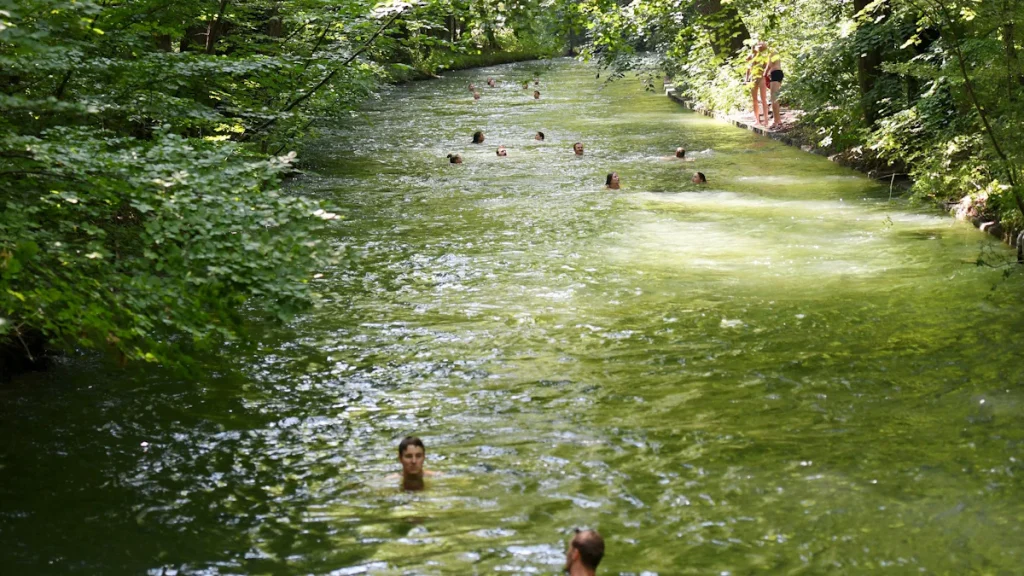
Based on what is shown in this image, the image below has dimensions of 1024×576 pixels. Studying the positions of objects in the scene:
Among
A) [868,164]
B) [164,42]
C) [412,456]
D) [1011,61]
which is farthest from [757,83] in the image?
[412,456]

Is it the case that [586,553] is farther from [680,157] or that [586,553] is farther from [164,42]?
[680,157]

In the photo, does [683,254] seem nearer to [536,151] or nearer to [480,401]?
[480,401]

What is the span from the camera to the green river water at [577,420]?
7.25 m

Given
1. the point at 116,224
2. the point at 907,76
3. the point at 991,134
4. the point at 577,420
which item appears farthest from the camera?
the point at 907,76

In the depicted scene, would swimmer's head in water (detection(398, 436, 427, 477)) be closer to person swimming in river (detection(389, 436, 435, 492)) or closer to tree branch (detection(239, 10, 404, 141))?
person swimming in river (detection(389, 436, 435, 492))

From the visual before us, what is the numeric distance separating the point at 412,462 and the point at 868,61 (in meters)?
16.3

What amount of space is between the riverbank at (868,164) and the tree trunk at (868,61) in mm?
856

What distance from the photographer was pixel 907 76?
1895 centimetres

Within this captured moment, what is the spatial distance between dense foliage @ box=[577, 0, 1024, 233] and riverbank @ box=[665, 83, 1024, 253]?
0.15 metres

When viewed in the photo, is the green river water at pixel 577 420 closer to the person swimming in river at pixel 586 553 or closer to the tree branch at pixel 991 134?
the person swimming in river at pixel 586 553

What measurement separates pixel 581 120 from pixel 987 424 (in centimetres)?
2538

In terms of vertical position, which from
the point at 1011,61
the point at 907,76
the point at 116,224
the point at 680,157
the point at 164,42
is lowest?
the point at 680,157

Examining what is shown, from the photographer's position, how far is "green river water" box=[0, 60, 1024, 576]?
286 inches

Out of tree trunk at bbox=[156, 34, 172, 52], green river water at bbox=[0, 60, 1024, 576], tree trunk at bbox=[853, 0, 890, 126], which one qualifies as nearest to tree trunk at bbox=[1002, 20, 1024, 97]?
green river water at bbox=[0, 60, 1024, 576]
